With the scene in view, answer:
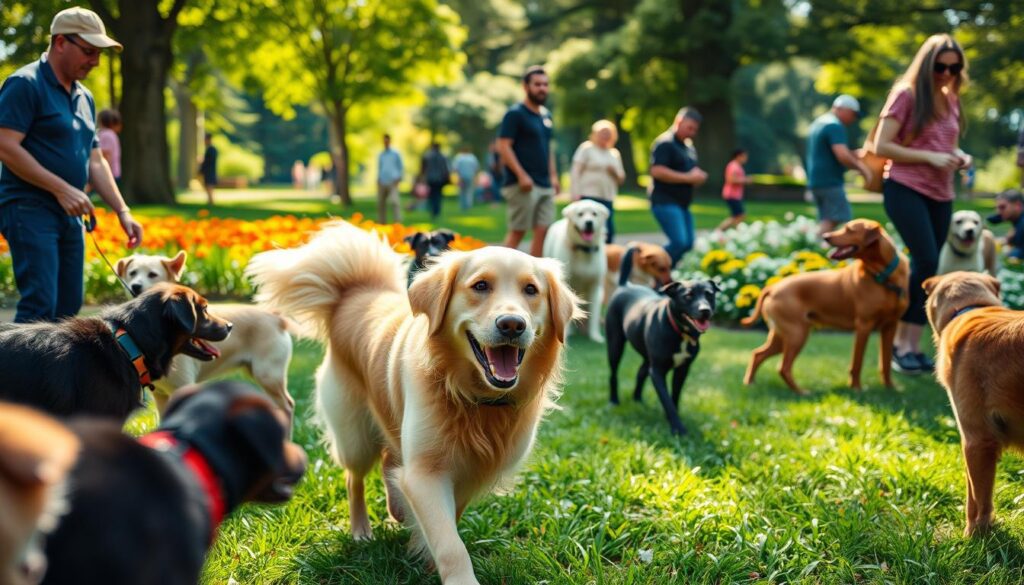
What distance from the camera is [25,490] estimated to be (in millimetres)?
1186

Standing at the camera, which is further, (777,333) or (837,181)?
(837,181)

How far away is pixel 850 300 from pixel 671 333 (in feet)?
7.06

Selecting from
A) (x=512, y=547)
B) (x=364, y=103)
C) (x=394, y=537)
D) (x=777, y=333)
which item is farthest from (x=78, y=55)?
(x=364, y=103)

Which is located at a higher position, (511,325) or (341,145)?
(341,145)

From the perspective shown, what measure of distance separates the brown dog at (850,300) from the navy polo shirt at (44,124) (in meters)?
5.53

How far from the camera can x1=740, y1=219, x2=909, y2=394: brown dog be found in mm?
6594

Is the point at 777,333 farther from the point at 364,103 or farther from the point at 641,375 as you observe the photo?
the point at 364,103

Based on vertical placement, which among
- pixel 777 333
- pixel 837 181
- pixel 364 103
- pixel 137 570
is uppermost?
pixel 364 103

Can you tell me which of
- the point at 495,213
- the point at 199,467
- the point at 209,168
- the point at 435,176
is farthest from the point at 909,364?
the point at 209,168

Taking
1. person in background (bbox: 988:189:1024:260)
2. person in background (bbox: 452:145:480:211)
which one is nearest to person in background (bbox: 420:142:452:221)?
person in background (bbox: 452:145:480:211)

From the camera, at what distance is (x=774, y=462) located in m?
4.43

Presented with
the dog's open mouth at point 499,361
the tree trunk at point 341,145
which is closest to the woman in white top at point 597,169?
the dog's open mouth at point 499,361

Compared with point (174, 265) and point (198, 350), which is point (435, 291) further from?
point (174, 265)

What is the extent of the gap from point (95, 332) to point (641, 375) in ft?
13.7
